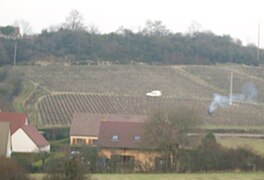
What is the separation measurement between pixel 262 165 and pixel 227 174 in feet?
7.28

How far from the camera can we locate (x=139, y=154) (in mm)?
29531

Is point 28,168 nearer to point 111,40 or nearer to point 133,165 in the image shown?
point 133,165

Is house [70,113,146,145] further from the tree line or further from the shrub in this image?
the tree line

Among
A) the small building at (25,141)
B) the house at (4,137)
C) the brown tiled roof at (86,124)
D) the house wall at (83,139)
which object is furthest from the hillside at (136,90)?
the house at (4,137)

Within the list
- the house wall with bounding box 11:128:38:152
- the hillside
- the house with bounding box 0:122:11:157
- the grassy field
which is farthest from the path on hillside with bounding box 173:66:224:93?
the house with bounding box 0:122:11:157

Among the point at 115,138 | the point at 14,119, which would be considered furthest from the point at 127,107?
the point at 115,138

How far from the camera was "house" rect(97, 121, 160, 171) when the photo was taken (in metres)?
28.1

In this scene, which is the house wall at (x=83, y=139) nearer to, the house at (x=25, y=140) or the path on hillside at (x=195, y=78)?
the house at (x=25, y=140)

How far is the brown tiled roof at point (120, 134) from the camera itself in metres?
30.4

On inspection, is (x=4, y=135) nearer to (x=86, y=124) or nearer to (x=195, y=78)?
(x=86, y=124)

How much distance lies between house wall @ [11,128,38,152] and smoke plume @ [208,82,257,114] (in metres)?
20.3

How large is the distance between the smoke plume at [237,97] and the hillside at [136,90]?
54 cm

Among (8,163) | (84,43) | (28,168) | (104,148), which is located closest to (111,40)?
(84,43)

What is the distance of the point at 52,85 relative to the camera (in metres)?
57.7
